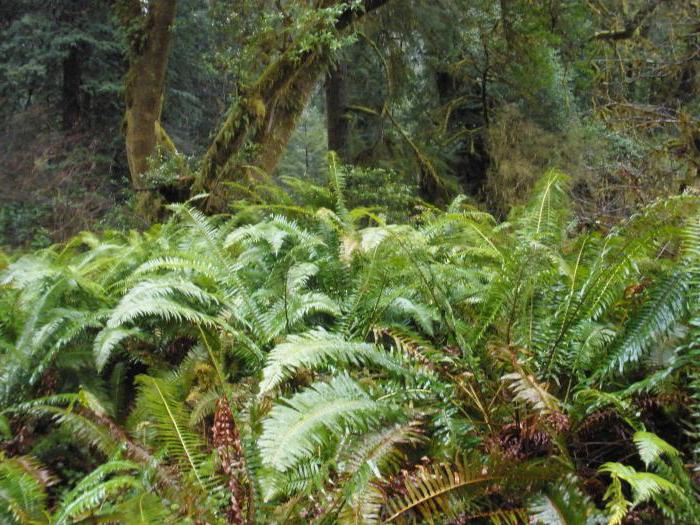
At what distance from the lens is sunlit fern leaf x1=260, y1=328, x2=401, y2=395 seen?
5.43ft

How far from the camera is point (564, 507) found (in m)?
1.47

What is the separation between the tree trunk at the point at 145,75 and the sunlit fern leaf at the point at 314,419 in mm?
6702

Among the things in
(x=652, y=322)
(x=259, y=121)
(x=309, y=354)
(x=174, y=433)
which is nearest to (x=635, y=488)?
(x=652, y=322)

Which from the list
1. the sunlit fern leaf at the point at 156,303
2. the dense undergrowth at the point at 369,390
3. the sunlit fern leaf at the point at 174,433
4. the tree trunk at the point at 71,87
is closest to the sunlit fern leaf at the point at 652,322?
the dense undergrowth at the point at 369,390

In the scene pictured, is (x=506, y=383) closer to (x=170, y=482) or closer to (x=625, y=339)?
(x=625, y=339)

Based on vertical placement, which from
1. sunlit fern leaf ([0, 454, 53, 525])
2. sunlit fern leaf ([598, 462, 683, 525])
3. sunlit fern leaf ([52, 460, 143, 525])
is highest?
sunlit fern leaf ([598, 462, 683, 525])

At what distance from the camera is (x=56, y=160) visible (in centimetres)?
1324

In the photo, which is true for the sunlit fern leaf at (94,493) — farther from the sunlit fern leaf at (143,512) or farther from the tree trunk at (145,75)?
the tree trunk at (145,75)

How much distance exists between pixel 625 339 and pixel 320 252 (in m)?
1.72

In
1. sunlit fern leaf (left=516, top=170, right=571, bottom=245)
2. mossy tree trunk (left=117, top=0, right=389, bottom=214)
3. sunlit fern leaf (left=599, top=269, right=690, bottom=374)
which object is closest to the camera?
sunlit fern leaf (left=599, top=269, right=690, bottom=374)

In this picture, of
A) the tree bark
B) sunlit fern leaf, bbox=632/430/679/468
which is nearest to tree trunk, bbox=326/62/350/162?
the tree bark

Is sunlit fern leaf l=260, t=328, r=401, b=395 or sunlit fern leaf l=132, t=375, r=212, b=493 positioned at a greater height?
sunlit fern leaf l=260, t=328, r=401, b=395

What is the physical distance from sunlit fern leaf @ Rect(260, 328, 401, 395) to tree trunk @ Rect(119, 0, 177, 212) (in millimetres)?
6507

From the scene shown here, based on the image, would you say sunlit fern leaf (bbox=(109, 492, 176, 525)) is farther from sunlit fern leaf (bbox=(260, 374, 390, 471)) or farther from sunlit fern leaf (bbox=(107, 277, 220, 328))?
sunlit fern leaf (bbox=(107, 277, 220, 328))
